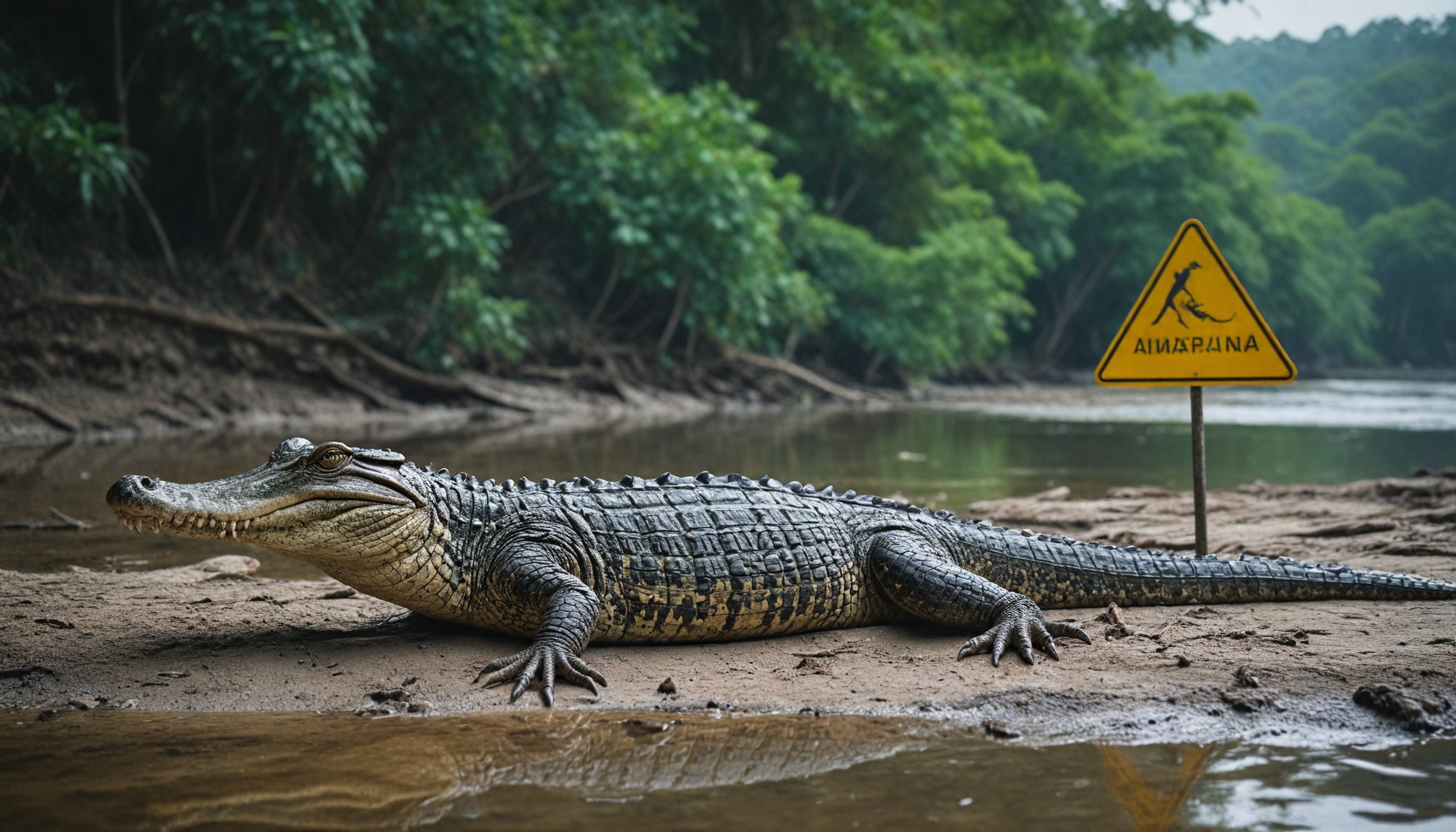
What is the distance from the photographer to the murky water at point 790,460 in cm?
607

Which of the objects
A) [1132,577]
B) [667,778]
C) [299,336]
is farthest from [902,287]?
[667,778]

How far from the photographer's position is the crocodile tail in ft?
14.1

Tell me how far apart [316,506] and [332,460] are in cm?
18

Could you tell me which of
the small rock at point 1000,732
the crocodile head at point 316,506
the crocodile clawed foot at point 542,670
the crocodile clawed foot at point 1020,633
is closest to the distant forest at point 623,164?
the crocodile head at point 316,506

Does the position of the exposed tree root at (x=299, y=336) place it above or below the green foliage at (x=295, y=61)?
below

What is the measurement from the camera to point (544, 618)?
3451 millimetres

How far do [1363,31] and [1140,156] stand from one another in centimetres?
6432

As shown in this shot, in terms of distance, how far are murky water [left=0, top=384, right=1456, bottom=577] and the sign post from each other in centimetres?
231

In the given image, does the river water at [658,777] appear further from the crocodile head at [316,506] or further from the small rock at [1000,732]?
the crocodile head at [316,506]

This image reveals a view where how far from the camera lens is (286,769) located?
99.8 inches

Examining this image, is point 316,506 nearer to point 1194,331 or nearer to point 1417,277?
point 1194,331

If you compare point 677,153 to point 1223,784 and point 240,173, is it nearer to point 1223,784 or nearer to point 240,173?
point 240,173

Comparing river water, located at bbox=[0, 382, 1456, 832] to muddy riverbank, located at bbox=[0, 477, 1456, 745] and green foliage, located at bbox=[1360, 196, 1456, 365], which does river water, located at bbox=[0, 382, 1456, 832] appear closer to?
muddy riverbank, located at bbox=[0, 477, 1456, 745]

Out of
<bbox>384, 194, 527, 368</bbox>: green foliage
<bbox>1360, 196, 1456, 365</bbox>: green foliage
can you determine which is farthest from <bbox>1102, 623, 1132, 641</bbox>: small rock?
<bbox>1360, 196, 1456, 365</bbox>: green foliage
